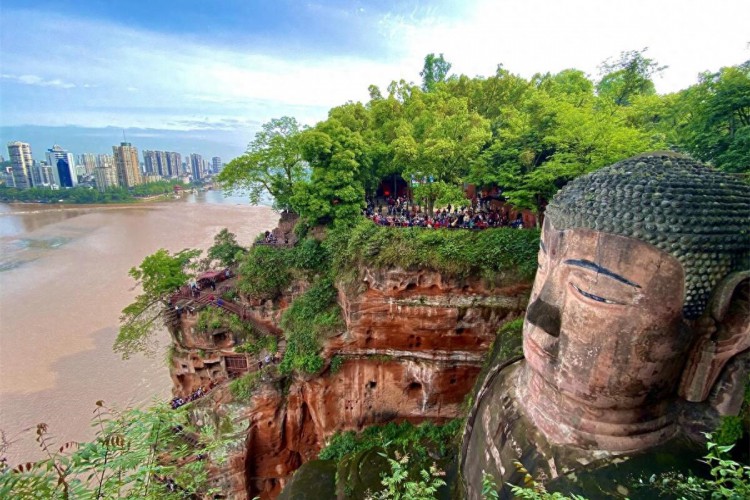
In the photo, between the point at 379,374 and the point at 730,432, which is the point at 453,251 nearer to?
the point at 379,374

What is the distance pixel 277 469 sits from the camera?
51.4 ft

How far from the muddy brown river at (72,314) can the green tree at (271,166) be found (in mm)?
11204

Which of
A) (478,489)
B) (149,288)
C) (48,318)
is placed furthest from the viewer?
(48,318)

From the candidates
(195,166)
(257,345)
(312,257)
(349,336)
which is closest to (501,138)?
(312,257)

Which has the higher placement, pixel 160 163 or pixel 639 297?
pixel 160 163

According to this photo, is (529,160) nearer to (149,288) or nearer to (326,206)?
(326,206)

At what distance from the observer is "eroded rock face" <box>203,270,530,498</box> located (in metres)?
13.0

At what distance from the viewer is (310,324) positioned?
49.4ft

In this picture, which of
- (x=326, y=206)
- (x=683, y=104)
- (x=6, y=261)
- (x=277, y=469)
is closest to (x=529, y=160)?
(x=683, y=104)

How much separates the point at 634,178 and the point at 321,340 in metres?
11.7

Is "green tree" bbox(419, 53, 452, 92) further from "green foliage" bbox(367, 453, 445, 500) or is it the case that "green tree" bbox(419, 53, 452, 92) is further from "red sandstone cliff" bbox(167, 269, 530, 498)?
"green foliage" bbox(367, 453, 445, 500)

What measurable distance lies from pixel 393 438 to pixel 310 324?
5327 millimetres

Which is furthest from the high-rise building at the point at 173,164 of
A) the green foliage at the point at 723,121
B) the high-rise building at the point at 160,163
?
the green foliage at the point at 723,121

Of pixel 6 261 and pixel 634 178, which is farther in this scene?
pixel 6 261
